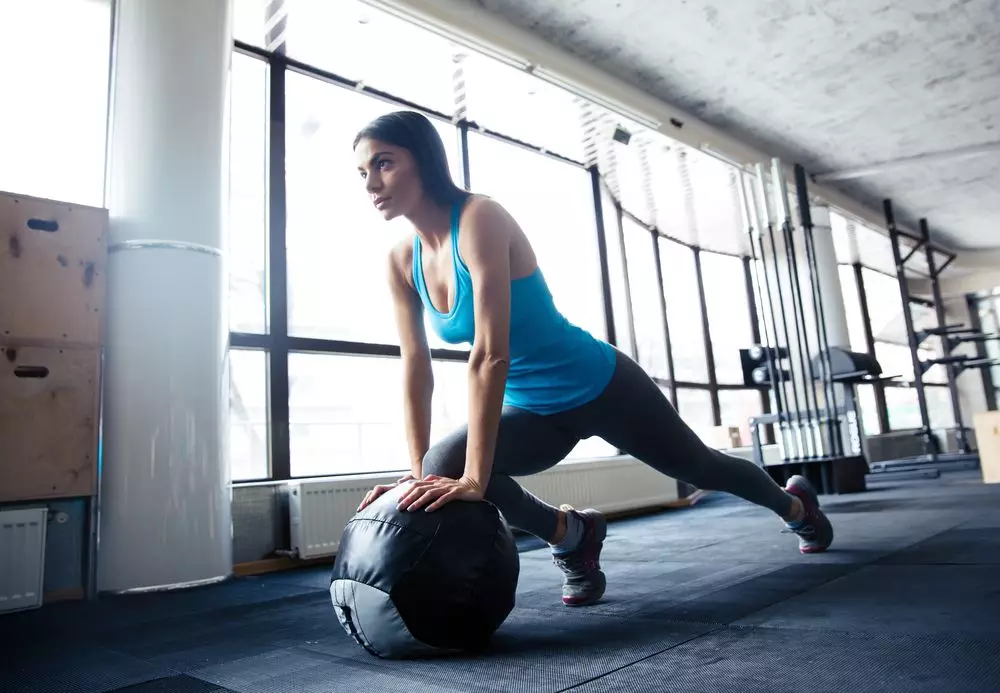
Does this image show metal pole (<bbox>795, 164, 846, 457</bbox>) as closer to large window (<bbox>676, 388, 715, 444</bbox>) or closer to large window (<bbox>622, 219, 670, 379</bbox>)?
large window (<bbox>676, 388, 715, 444</bbox>)

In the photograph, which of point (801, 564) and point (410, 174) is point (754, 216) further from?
point (410, 174)

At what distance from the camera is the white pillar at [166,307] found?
2570 mm

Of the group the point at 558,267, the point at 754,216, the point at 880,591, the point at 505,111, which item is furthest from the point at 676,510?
the point at 880,591

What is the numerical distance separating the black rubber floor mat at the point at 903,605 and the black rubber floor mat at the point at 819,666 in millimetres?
82

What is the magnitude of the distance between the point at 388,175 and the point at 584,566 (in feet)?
3.36

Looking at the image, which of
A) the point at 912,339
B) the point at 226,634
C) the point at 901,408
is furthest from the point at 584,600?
the point at 901,408

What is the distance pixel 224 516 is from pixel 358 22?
2.62 meters

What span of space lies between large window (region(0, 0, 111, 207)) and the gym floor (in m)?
1.85

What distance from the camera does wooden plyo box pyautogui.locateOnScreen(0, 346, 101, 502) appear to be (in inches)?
94.4

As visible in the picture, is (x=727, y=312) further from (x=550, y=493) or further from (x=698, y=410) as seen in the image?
(x=550, y=493)

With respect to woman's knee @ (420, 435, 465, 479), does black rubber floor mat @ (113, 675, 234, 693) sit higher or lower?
lower

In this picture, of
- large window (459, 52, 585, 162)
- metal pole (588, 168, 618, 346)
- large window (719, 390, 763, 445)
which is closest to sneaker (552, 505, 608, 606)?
large window (459, 52, 585, 162)

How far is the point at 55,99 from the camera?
315cm

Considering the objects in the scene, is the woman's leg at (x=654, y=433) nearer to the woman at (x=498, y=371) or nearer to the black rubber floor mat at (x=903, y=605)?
the woman at (x=498, y=371)
